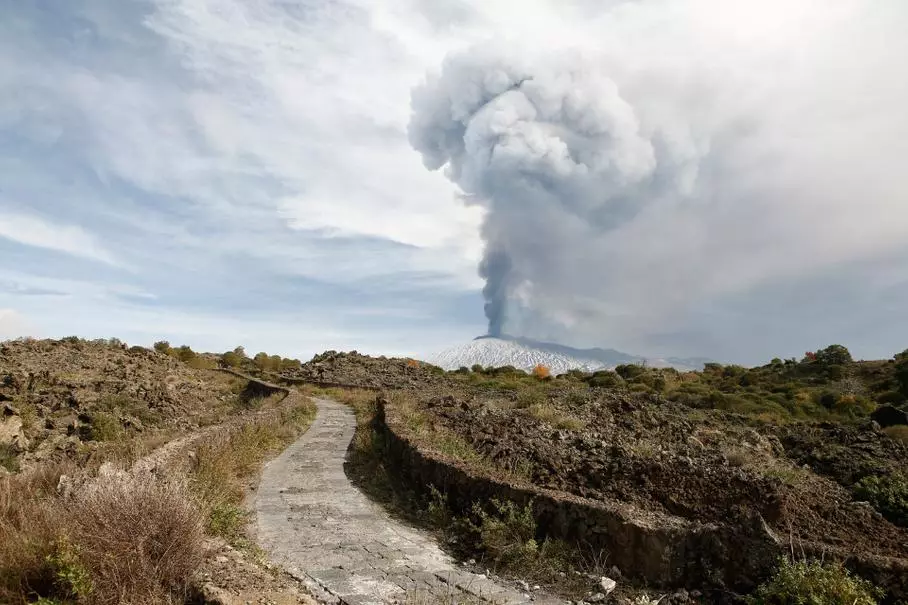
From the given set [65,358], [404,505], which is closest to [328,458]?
[404,505]

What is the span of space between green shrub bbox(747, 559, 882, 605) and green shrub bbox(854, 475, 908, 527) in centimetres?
570

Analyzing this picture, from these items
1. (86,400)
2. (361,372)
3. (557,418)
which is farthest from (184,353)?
(557,418)

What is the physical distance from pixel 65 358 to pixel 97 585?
32.2m

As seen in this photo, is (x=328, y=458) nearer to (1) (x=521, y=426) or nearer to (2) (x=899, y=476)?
(1) (x=521, y=426)

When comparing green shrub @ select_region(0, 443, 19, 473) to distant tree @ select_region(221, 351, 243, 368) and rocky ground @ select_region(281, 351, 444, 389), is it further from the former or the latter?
distant tree @ select_region(221, 351, 243, 368)

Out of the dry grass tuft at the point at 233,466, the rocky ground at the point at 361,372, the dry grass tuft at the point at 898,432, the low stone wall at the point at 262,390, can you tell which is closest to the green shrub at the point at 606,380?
the rocky ground at the point at 361,372

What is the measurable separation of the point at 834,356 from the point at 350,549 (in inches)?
1930

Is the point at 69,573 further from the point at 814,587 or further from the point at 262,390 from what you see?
the point at 262,390

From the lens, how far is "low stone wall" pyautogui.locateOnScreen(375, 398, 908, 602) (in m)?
5.47

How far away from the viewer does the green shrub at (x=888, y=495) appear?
381 inches

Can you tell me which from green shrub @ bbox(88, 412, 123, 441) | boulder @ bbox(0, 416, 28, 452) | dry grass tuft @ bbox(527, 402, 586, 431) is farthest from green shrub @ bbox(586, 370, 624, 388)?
boulder @ bbox(0, 416, 28, 452)

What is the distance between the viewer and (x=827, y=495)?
33.5ft

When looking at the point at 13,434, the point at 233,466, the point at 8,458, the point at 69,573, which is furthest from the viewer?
the point at 13,434

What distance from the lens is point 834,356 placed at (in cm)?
4578
